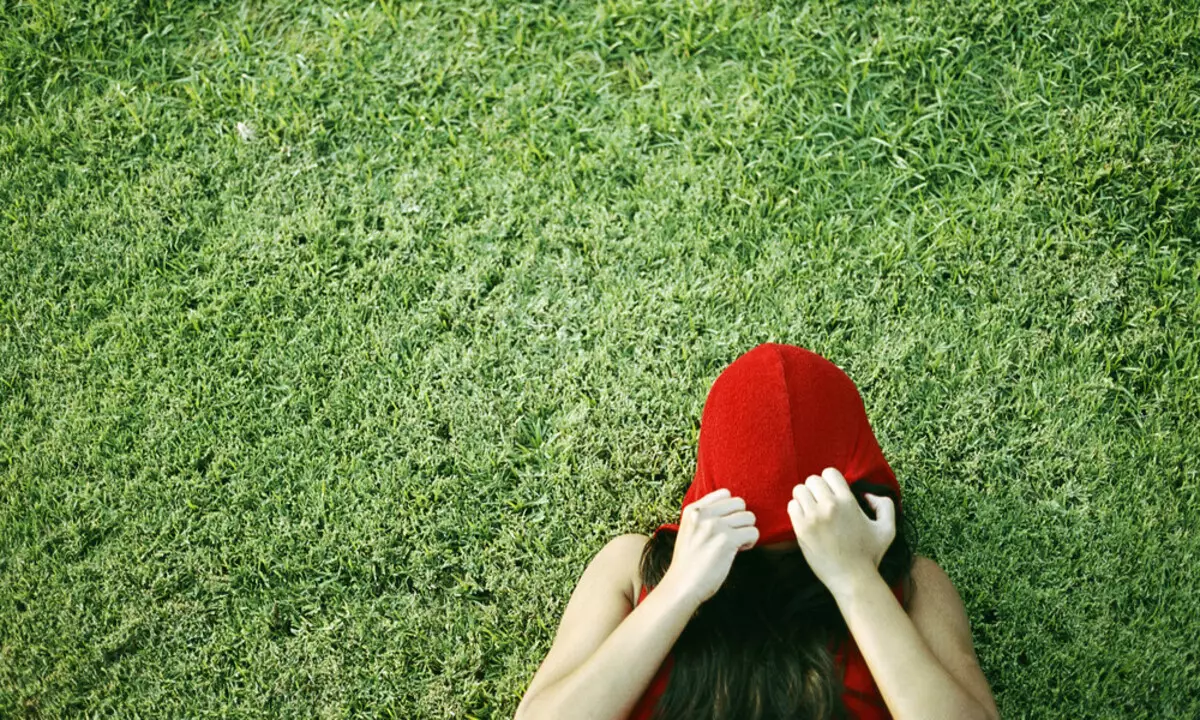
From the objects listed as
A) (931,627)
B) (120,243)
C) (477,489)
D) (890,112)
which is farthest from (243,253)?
(931,627)

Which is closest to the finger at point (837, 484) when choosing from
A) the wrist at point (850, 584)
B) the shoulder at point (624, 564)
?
the wrist at point (850, 584)

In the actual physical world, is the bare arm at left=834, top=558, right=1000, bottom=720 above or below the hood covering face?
below

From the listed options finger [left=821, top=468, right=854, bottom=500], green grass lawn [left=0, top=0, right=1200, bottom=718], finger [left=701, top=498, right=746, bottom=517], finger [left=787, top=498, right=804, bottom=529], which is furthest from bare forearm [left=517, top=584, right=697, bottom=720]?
green grass lawn [left=0, top=0, right=1200, bottom=718]

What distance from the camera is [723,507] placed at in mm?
2459

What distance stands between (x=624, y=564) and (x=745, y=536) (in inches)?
26.4

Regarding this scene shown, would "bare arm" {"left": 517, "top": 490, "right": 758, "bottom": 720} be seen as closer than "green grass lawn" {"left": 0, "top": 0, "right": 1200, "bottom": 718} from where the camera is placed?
Yes

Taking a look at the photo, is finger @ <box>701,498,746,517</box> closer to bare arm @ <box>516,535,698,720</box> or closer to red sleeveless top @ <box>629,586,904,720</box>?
bare arm @ <box>516,535,698,720</box>

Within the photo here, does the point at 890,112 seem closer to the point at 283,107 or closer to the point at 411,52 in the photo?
the point at 411,52

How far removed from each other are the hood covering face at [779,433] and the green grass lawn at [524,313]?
0.95 meters

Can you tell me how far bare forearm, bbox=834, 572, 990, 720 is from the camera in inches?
93.7

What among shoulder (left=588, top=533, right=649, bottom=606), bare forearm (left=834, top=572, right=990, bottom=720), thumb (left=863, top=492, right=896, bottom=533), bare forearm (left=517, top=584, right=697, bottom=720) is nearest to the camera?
bare forearm (left=834, top=572, right=990, bottom=720)

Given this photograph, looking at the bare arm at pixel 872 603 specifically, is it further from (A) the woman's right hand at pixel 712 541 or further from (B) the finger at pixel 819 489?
(A) the woman's right hand at pixel 712 541

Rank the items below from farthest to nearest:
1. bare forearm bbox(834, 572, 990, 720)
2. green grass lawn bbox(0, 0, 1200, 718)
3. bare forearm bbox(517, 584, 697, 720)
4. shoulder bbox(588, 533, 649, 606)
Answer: green grass lawn bbox(0, 0, 1200, 718), shoulder bbox(588, 533, 649, 606), bare forearm bbox(517, 584, 697, 720), bare forearm bbox(834, 572, 990, 720)

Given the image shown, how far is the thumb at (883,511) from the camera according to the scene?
2.58 meters
